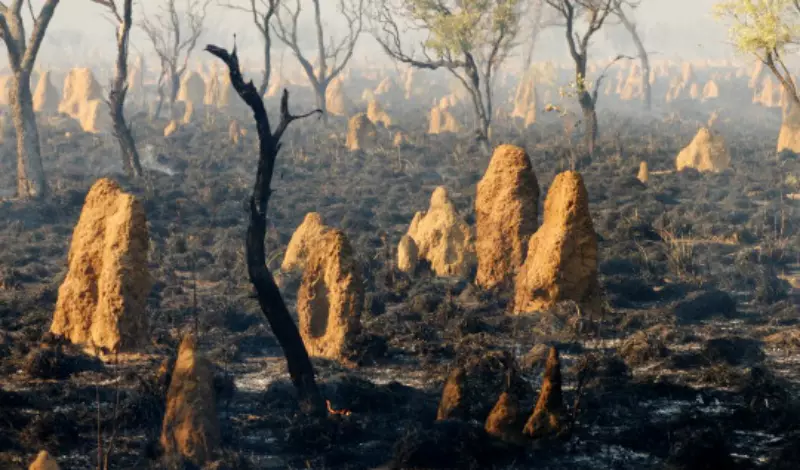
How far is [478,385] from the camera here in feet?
39.5

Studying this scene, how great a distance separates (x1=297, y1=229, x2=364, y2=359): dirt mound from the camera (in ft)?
44.4

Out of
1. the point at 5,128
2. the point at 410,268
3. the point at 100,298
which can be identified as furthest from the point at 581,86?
the point at 5,128

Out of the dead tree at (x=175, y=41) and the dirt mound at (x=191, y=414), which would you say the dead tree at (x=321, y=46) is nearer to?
the dead tree at (x=175, y=41)

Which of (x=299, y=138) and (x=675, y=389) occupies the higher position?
(x=299, y=138)

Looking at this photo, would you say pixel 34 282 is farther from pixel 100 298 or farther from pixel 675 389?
pixel 675 389

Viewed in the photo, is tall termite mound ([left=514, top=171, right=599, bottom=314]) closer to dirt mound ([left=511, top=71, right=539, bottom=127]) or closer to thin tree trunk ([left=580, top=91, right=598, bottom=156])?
thin tree trunk ([left=580, top=91, right=598, bottom=156])

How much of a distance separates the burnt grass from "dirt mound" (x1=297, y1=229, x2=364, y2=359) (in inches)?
16.7

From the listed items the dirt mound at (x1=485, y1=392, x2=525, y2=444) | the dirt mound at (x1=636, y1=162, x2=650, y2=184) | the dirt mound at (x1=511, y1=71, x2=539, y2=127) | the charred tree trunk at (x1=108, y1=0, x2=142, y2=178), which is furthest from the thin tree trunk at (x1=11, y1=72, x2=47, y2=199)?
the dirt mound at (x1=511, y1=71, x2=539, y2=127)

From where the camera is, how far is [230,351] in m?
14.4

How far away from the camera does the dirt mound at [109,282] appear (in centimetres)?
1347

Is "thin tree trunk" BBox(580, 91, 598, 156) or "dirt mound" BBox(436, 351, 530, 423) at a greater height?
"thin tree trunk" BBox(580, 91, 598, 156)

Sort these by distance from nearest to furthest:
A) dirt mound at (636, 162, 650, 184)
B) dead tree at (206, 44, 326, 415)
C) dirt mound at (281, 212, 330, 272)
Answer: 1. dead tree at (206, 44, 326, 415)
2. dirt mound at (281, 212, 330, 272)
3. dirt mound at (636, 162, 650, 184)

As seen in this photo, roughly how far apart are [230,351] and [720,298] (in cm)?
835

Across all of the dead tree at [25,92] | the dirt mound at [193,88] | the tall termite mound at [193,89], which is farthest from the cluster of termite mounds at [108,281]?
the dirt mound at [193,88]
